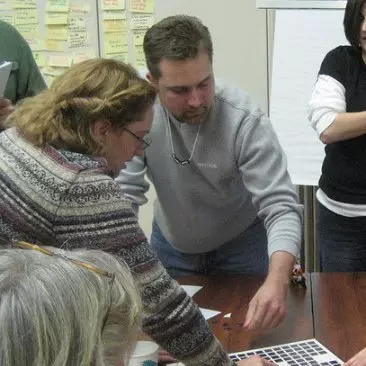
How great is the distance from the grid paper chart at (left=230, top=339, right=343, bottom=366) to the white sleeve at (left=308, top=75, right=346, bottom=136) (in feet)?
2.87

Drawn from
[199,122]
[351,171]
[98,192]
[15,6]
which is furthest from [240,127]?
[15,6]

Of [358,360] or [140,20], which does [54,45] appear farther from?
[358,360]

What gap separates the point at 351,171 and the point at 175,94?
72 centimetres

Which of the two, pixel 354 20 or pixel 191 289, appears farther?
pixel 354 20

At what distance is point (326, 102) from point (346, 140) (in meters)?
0.15

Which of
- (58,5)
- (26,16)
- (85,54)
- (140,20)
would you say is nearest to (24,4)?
(26,16)

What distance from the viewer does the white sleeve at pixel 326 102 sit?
7.20 ft

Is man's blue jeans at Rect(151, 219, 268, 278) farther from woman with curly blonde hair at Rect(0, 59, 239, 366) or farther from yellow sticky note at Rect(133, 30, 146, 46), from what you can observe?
yellow sticky note at Rect(133, 30, 146, 46)

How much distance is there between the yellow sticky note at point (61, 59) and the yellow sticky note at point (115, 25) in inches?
10.2

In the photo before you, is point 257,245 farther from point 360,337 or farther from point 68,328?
point 68,328

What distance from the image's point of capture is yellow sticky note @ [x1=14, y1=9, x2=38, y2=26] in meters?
3.60

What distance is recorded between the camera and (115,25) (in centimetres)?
353

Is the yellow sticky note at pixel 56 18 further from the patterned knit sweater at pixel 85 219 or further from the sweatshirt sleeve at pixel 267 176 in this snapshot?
the patterned knit sweater at pixel 85 219

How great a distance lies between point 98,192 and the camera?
4.00 feet
